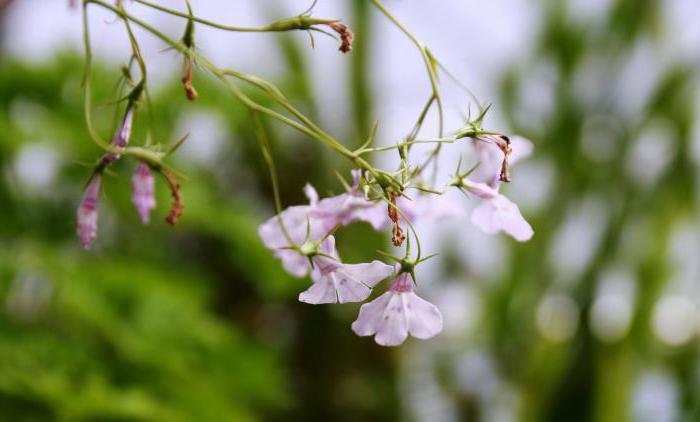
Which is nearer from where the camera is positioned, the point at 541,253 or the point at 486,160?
the point at 486,160

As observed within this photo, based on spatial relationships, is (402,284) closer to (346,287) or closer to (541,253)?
(346,287)

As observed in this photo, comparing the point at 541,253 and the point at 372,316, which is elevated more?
the point at 541,253

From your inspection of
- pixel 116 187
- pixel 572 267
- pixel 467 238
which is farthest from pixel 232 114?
pixel 572 267

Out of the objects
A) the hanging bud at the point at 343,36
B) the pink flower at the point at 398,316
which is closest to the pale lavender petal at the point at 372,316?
the pink flower at the point at 398,316

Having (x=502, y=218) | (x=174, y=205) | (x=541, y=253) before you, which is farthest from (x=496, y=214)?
(x=541, y=253)

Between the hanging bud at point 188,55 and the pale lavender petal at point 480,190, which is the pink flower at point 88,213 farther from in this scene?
the pale lavender petal at point 480,190

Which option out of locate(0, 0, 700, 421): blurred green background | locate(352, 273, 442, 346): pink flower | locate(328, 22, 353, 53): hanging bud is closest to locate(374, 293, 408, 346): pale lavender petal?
locate(352, 273, 442, 346): pink flower

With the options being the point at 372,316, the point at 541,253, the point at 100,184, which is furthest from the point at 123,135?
the point at 541,253
